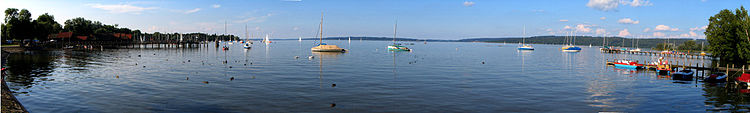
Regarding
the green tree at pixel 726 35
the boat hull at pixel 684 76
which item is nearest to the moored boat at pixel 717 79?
the boat hull at pixel 684 76

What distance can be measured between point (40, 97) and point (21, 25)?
93188 mm

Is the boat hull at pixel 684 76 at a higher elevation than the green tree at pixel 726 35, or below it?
below

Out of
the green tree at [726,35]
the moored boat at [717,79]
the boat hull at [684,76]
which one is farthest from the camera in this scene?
the green tree at [726,35]

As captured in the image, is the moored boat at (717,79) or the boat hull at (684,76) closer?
Result: the moored boat at (717,79)

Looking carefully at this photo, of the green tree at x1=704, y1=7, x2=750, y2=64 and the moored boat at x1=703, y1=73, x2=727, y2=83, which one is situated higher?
the green tree at x1=704, y1=7, x2=750, y2=64

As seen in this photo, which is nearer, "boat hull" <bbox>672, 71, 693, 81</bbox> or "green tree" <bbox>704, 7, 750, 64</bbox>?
"boat hull" <bbox>672, 71, 693, 81</bbox>

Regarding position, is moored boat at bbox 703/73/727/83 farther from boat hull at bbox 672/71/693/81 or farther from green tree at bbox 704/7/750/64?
green tree at bbox 704/7/750/64

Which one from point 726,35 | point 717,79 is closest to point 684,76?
point 717,79

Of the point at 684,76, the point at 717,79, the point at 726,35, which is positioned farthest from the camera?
the point at 726,35

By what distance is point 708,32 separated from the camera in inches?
3679

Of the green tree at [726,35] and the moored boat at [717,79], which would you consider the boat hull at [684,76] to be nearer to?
the moored boat at [717,79]

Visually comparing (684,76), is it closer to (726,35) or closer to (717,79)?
(717,79)

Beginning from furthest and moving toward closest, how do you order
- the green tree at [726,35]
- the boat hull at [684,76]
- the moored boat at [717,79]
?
the green tree at [726,35], the boat hull at [684,76], the moored boat at [717,79]

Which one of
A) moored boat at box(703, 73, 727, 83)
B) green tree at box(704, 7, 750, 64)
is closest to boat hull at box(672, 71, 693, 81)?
moored boat at box(703, 73, 727, 83)
